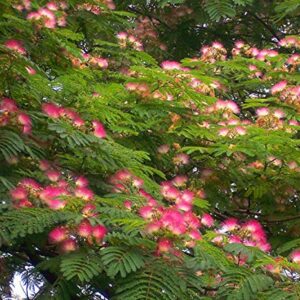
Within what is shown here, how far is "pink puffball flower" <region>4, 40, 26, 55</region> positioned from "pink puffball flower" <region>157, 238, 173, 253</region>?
1.64m

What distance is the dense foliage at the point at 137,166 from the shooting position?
3291 millimetres

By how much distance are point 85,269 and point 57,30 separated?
6.85ft

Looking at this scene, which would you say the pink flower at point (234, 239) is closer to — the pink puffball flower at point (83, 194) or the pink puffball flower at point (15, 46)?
the pink puffball flower at point (83, 194)

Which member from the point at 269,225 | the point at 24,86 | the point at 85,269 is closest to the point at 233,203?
the point at 269,225

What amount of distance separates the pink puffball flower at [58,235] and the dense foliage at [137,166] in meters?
0.01

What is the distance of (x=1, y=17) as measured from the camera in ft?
15.5

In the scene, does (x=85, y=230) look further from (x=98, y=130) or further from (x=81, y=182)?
(x=98, y=130)

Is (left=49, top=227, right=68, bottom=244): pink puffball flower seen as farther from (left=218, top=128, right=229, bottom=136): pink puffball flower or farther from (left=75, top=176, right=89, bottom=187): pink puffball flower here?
(left=218, top=128, right=229, bottom=136): pink puffball flower

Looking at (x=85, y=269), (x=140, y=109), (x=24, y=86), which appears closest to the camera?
(x=85, y=269)

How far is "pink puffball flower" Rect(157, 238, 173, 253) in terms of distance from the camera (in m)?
3.22

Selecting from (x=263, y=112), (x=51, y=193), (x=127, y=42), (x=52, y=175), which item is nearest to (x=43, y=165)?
(x=52, y=175)

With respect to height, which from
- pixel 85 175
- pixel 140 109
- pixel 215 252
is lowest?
pixel 215 252

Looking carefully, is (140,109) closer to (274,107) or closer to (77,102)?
(77,102)

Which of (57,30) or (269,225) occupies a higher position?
(57,30)
